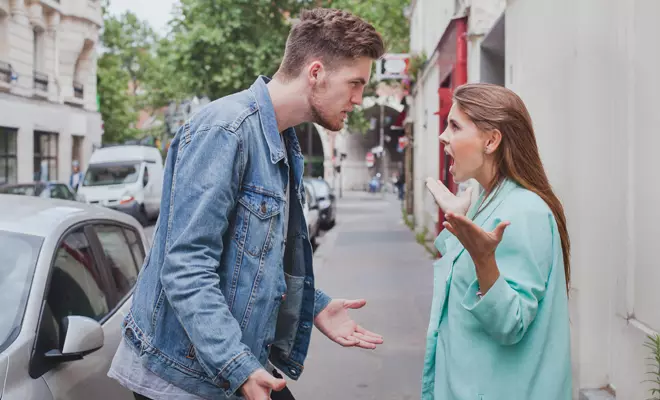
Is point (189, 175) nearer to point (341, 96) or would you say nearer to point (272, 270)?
point (272, 270)

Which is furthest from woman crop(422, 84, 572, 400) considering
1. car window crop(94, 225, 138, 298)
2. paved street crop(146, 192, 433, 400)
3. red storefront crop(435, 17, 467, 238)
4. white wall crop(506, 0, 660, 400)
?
red storefront crop(435, 17, 467, 238)

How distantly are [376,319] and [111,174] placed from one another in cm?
1639

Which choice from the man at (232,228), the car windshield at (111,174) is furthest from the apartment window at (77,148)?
the man at (232,228)

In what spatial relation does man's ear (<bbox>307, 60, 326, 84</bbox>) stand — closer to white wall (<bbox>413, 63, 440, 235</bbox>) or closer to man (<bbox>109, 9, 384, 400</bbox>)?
man (<bbox>109, 9, 384, 400</bbox>)

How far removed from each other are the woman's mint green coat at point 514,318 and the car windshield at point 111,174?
22.0 m

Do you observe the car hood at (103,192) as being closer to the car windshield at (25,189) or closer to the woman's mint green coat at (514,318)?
the car windshield at (25,189)

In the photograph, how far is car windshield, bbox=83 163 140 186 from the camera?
23469 mm

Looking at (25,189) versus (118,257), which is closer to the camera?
(118,257)

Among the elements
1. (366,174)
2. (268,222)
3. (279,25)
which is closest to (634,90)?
(268,222)

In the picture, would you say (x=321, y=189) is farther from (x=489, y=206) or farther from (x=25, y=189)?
(x=489, y=206)

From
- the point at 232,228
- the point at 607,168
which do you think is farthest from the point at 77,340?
the point at 607,168

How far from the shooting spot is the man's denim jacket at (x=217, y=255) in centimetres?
194

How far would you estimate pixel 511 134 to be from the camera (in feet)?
7.60

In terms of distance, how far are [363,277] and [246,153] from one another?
11012mm
